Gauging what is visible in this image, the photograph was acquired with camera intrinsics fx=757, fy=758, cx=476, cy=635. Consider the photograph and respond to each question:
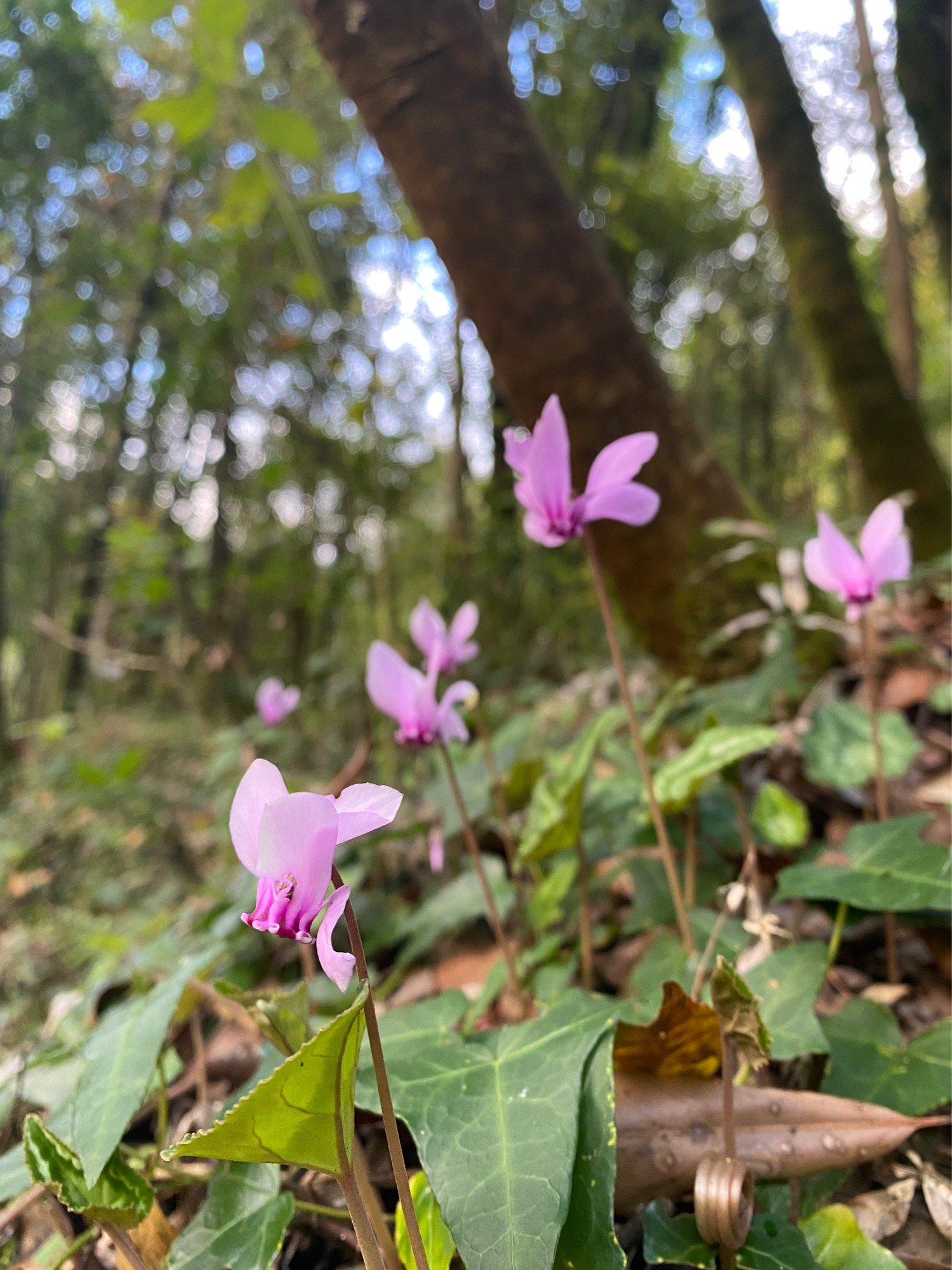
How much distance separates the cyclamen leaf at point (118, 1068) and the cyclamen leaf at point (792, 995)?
0.60 metres

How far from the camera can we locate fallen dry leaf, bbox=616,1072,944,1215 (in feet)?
2.24

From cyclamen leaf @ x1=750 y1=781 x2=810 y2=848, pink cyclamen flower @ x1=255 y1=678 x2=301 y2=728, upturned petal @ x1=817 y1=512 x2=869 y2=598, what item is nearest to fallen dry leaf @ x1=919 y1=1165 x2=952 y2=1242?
cyclamen leaf @ x1=750 y1=781 x2=810 y2=848

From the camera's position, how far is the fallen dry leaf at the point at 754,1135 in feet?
2.24

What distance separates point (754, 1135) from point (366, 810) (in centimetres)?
51

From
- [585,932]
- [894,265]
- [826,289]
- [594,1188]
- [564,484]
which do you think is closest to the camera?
[594,1188]

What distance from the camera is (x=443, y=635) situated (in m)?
1.08

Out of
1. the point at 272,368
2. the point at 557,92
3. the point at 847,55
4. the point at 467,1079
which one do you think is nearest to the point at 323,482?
the point at 272,368

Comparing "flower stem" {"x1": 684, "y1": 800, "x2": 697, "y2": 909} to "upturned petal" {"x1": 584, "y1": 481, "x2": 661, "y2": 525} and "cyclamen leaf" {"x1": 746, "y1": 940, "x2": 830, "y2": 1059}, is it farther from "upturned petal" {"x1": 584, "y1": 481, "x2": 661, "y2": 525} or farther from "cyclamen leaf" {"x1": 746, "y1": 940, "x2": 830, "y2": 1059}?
→ "upturned petal" {"x1": 584, "y1": 481, "x2": 661, "y2": 525}

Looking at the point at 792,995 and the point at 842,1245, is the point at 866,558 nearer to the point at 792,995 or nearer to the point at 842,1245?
the point at 792,995

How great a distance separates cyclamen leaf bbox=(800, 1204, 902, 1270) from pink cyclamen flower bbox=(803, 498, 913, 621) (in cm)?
64

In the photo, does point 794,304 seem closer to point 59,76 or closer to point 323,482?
point 323,482

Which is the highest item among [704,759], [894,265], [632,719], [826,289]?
[894,265]

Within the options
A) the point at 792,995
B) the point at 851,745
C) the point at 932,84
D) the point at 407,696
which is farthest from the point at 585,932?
the point at 932,84

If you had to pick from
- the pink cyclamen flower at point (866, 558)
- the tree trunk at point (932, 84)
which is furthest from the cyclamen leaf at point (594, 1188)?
the tree trunk at point (932, 84)
